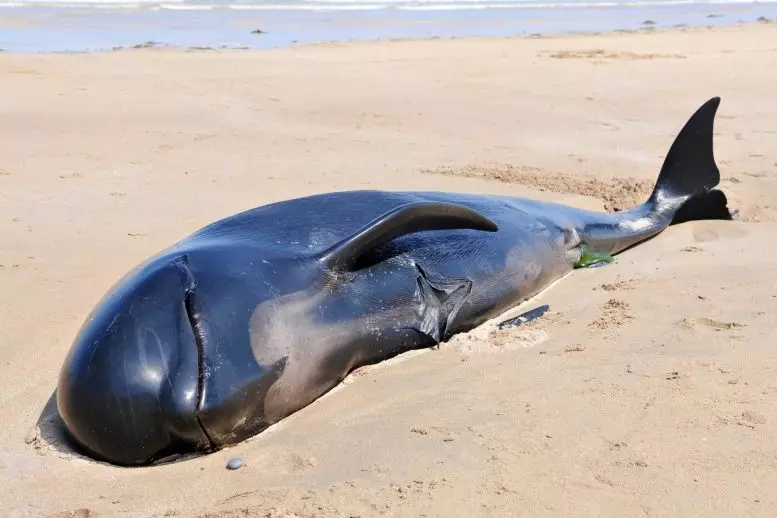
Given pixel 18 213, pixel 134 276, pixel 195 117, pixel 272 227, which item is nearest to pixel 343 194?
pixel 272 227

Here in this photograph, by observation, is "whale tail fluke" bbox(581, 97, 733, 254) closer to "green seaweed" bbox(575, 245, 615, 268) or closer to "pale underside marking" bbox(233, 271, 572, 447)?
"green seaweed" bbox(575, 245, 615, 268)

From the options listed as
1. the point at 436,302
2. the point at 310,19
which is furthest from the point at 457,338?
the point at 310,19

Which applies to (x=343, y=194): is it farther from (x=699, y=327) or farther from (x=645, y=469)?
(x=645, y=469)

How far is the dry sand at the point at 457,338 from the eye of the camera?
283 cm

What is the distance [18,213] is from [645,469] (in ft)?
15.7

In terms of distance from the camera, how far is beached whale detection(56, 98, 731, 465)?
118 inches

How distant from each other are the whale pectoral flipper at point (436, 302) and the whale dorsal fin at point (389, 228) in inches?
10.0

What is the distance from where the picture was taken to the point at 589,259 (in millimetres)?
5355

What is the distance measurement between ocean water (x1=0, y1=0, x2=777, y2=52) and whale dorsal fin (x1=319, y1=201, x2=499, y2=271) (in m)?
11.0

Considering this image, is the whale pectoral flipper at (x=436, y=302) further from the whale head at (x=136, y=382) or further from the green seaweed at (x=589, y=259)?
the green seaweed at (x=589, y=259)

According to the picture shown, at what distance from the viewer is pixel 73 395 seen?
9.93 feet

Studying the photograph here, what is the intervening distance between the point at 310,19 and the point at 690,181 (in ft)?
52.6

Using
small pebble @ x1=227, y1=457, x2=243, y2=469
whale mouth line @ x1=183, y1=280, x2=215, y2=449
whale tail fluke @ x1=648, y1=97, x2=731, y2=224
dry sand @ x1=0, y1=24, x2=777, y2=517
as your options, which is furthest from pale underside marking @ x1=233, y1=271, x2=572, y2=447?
whale tail fluke @ x1=648, y1=97, x2=731, y2=224

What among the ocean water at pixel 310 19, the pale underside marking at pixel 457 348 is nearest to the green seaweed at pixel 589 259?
the pale underside marking at pixel 457 348
